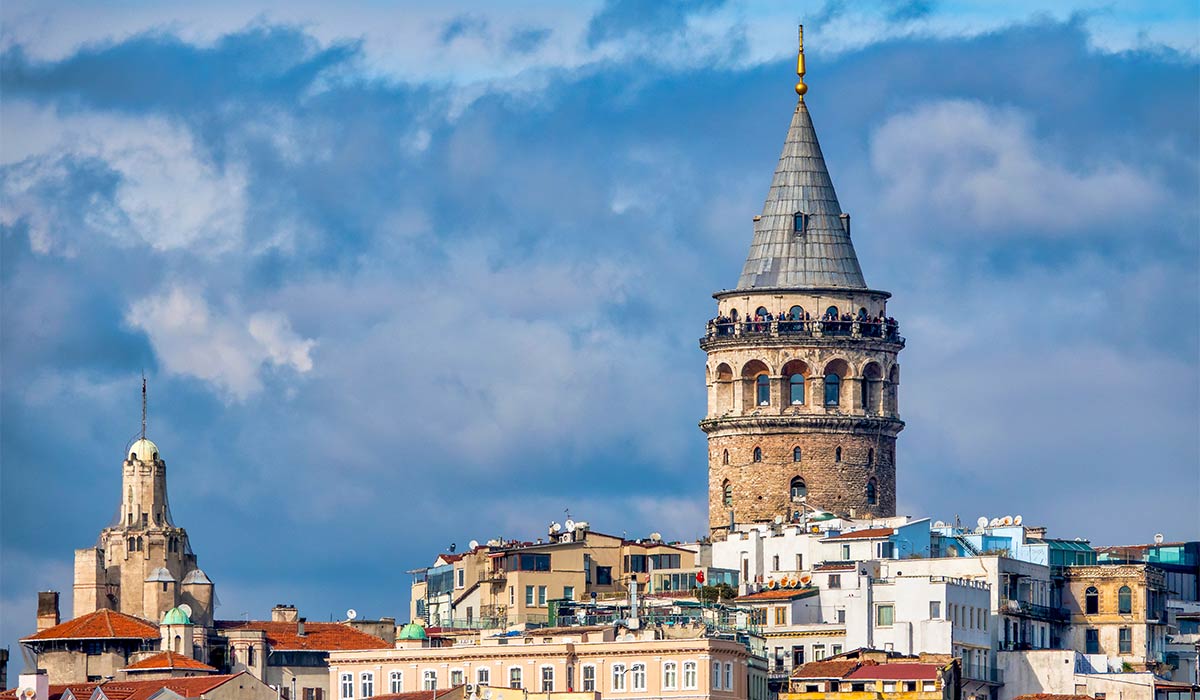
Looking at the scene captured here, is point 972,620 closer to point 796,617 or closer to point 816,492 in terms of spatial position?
point 796,617

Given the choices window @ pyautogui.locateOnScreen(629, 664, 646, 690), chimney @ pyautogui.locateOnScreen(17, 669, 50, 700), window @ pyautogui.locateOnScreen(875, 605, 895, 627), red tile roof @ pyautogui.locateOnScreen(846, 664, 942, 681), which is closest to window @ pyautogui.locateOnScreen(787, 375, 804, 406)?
window @ pyautogui.locateOnScreen(875, 605, 895, 627)

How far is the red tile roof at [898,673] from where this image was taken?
138 metres

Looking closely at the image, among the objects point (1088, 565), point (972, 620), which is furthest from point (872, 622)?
point (1088, 565)

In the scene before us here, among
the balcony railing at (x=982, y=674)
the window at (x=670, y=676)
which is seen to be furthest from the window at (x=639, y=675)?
the balcony railing at (x=982, y=674)

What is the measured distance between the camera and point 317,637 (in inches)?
6324

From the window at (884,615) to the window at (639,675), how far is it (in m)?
9.83

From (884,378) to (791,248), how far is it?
19.3ft

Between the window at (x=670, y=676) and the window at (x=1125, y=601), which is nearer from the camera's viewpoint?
the window at (x=670, y=676)

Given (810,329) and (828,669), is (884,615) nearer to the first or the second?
(828,669)

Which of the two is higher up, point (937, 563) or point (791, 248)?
point (791, 248)

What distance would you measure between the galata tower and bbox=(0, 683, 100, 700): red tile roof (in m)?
25.4

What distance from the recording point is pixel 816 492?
162 m

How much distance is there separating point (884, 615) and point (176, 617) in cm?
2808

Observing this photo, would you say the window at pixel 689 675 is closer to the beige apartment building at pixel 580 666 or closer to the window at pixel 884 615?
the beige apartment building at pixel 580 666
